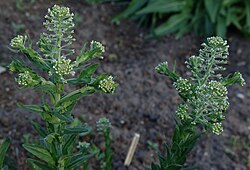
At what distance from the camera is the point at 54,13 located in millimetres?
1638

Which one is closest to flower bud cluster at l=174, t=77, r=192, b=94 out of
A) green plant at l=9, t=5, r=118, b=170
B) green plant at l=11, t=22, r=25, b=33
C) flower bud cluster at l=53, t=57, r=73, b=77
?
green plant at l=9, t=5, r=118, b=170

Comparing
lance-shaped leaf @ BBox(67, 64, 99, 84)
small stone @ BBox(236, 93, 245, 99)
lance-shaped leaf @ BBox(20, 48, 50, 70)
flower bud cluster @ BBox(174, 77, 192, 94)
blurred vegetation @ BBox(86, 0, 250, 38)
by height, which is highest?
blurred vegetation @ BBox(86, 0, 250, 38)

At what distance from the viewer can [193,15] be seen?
4.41 meters

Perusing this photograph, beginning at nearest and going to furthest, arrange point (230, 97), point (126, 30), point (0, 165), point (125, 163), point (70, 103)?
point (70, 103) → point (0, 165) → point (125, 163) → point (230, 97) → point (126, 30)

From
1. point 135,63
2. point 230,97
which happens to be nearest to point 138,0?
point 135,63

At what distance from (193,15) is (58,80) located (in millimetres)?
2901

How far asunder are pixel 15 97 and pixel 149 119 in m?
0.87

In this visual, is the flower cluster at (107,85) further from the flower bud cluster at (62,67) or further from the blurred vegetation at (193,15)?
the blurred vegetation at (193,15)

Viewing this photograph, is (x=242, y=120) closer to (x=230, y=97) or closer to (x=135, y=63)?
(x=230, y=97)

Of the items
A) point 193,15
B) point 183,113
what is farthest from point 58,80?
point 193,15

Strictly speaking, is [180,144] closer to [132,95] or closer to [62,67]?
[62,67]

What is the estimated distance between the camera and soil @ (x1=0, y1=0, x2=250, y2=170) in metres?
3.08

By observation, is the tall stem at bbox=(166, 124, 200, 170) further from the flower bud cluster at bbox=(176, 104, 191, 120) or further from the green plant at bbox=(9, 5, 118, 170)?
the green plant at bbox=(9, 5, 118, 170)

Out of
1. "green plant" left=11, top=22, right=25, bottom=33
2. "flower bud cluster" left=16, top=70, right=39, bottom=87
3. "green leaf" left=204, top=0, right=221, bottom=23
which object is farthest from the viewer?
"green leaf" left=204, top=0, right=221, bottom=23
